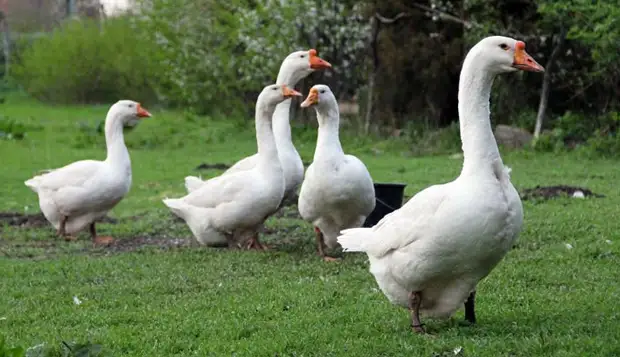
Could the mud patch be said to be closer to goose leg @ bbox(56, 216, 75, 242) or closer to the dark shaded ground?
goose leg @ bbox(56, 216, 75, 242)

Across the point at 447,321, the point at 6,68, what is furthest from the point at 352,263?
the point at 6,68

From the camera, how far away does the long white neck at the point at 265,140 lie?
10.7 metres

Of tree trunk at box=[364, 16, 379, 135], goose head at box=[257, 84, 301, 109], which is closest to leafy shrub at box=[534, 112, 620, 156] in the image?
tree trunk at box=[364, 16, 379, 135]

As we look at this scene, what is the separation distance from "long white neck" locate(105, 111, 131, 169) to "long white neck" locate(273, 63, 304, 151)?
1799 mm

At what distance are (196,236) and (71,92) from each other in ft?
92.3

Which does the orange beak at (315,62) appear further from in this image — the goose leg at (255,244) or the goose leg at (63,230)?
the goose leg at (63,230)

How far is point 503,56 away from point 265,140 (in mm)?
4781

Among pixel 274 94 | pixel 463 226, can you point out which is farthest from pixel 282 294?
pixel 274 94

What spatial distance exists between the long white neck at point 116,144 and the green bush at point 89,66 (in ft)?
77.1

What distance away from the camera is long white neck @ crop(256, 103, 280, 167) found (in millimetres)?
10727

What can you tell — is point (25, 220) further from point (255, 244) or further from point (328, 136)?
point (328, 136)

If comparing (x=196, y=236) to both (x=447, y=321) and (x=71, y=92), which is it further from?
(x=71, y=92)

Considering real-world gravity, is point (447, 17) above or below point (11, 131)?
above

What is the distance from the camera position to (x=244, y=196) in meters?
10.6
